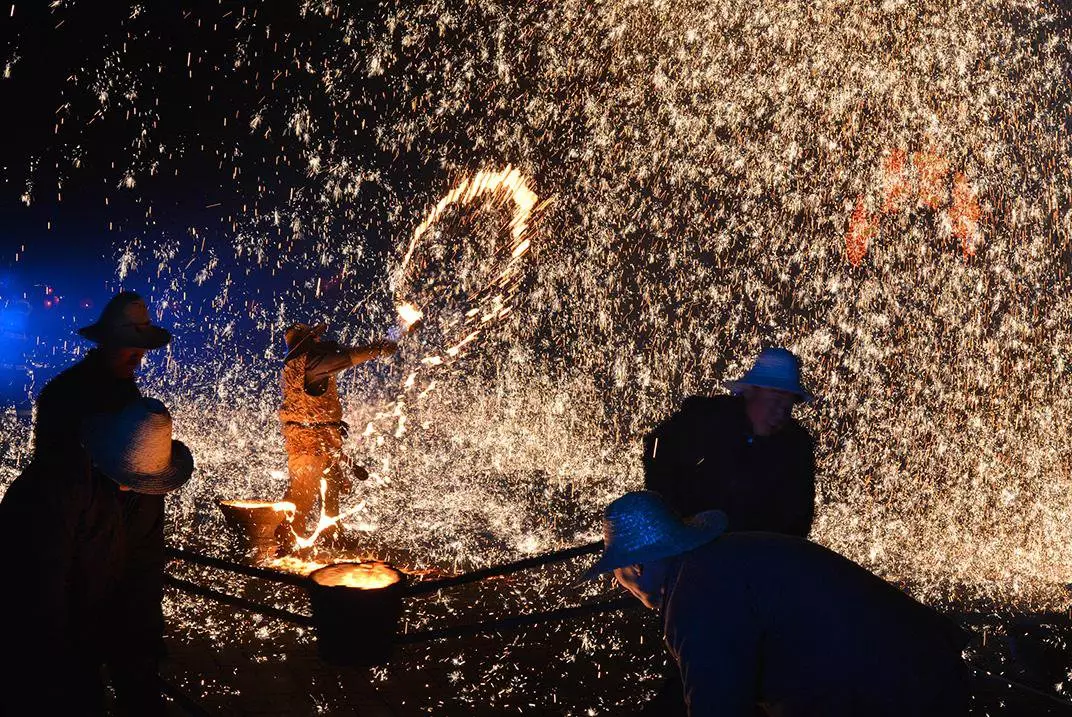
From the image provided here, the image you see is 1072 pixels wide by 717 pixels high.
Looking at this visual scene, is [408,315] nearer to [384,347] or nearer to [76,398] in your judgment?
[384,347]

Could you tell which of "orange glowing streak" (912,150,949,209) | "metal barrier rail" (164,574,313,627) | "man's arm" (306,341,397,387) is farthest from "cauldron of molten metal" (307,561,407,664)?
"orange glowing streak" (912,150,949,209)

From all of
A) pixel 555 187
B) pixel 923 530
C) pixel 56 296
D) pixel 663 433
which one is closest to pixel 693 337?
pixel 555 187

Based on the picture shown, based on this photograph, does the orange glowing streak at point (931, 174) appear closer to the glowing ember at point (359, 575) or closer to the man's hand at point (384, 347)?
the man's hand at point (384, 347)

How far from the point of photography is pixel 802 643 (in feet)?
6.60

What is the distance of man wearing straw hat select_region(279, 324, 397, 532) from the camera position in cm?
681

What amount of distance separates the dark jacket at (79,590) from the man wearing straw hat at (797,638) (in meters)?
1.36

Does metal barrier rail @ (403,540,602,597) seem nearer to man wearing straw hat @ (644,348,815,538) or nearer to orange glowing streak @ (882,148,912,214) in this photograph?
man wearing straw hat @ (644,348,815,538)

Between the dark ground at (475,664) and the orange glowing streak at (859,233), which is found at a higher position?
the orange glowing streak at (859,233)

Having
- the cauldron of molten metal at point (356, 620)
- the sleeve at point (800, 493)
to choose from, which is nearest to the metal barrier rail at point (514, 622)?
the cauldron of molten metal at point (356, 620)

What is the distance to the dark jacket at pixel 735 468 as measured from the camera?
3.67 meters

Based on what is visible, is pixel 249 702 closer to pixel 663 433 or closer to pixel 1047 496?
pixel 663 433

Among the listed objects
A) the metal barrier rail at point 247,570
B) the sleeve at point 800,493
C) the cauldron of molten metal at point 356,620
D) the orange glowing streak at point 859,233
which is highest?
the orange glowing streak at point 859,233

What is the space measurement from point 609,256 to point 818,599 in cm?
2001

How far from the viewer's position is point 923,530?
31.2 feet
